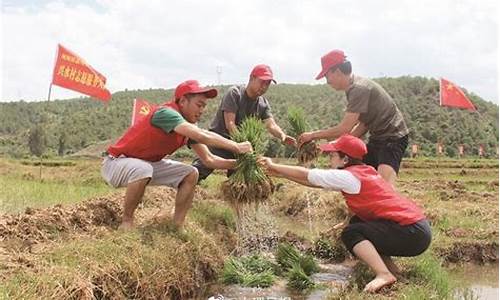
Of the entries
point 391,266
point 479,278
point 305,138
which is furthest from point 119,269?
point 479,278

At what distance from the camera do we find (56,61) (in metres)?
13.8

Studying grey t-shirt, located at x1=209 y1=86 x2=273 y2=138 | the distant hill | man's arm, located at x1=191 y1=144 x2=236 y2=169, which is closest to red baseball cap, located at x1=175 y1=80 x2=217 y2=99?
man's arm, located at x1=191 y1=144 x2=236 y2=169

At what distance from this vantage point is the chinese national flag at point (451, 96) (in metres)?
22.0

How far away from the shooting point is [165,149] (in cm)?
Result: 537

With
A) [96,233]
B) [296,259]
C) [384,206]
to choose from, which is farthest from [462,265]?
[96,233]

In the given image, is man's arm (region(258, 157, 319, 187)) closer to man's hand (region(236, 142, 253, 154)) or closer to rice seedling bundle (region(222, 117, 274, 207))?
man's hand (region(236, 142, 253, 154))

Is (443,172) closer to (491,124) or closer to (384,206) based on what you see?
(384,206)

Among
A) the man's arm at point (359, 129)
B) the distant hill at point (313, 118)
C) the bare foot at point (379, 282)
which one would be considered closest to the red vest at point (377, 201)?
the bare foot at point (379, 282)

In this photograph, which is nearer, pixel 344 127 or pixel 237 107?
pixel 344 127

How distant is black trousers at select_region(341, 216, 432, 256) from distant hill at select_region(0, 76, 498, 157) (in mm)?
50844

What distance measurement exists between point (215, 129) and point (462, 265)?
3.75 metres

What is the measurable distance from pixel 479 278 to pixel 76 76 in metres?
11.3

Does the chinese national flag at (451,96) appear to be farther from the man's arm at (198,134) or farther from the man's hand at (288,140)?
the man's arm at (198,134)

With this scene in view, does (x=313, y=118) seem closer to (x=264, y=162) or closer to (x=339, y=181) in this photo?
(x=264, y=162)
